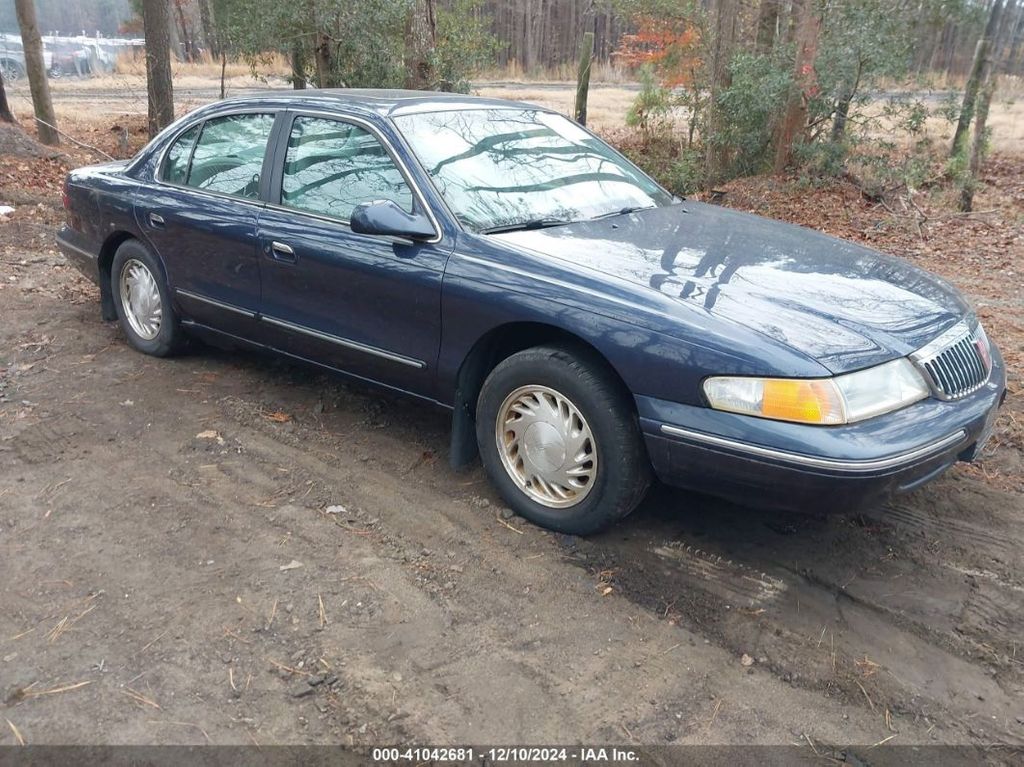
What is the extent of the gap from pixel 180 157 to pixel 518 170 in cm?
219

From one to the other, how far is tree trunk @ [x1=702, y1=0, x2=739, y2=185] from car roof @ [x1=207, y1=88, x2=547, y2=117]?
7.13 meters

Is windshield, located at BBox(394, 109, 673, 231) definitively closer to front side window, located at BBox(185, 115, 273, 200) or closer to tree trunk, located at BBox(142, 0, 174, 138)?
front side window, located at BBox(185, 115, 273, 200)

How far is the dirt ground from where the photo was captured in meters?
2.60

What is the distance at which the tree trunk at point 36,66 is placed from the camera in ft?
38.7

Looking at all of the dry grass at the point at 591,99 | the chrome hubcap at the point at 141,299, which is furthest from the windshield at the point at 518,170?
the dry grass at the point at 591,99

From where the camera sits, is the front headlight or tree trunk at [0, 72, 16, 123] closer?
the front headlight

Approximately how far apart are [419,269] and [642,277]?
39.1 inches

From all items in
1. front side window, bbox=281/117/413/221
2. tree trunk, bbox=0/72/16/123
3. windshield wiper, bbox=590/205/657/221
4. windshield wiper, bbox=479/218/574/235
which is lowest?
tree trunk, bbox=0/72/16/123

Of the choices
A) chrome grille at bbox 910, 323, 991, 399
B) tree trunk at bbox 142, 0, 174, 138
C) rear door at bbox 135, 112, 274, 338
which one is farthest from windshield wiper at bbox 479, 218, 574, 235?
tree trunk at bbox 142, 0, 174, 138

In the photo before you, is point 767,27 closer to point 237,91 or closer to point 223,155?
point 223,155

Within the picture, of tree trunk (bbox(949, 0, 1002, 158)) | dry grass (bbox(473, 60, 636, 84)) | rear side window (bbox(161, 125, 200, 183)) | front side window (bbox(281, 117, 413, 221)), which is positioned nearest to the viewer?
front side window (bbox(281, 117, 413, 221))

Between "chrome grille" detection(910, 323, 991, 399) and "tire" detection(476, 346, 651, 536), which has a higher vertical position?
"chrome grille" detection(910, 323, 991, 399)

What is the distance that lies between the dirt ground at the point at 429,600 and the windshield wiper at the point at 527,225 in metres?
1.16

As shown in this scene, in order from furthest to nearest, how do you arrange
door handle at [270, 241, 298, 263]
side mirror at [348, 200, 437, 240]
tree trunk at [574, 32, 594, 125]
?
tree trunk at [574, 32, 594, 125]
door handle at [270, 241, 298, 263]
side mirror at [348, 200, 437, 240]
